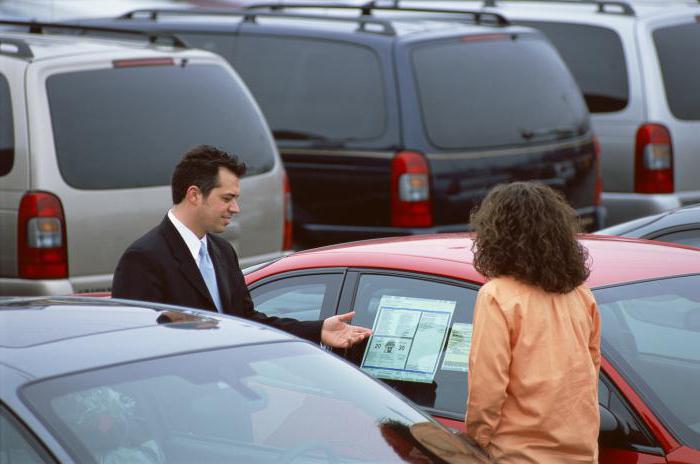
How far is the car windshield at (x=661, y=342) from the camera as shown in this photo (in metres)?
4.37

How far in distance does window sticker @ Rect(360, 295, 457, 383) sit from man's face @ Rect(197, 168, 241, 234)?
23.8 inches

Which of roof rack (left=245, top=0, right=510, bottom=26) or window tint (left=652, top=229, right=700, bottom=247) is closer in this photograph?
window tint (left=652, top=229, right=700, bottom=247)

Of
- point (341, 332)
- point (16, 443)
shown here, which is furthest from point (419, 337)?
point (16, 443)

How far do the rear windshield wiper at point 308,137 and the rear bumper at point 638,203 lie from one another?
264 centimetres

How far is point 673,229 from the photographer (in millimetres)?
6609

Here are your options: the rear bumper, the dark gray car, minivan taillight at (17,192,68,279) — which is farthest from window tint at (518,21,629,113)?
the dark gray car

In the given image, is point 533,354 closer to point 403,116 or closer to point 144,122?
point 144,122

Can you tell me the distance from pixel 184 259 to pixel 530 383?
1.34 metres

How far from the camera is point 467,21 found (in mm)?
10430

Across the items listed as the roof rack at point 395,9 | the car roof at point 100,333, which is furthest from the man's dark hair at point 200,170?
the roof rack at point 395,9

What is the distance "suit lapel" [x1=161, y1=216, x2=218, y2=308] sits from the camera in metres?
4.88

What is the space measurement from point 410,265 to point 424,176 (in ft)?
13.3

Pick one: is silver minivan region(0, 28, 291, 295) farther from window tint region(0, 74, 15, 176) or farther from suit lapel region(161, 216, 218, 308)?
suit lapel region(161, 216, 218, 308)

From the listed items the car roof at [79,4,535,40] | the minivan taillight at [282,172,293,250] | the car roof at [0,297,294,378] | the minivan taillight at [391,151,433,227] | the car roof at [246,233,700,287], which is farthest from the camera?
the car roof at [79,4,535,40]
